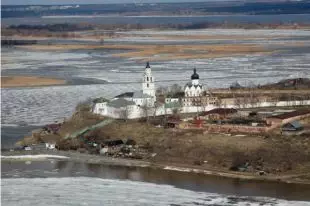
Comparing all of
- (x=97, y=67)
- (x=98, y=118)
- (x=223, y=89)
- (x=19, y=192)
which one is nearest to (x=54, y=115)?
(x=98, y=118)

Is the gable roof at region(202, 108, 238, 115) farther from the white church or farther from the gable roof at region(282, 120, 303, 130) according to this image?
the gable roof at region(282, 120, 303, 130)

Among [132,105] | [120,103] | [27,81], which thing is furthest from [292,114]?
[27,81]

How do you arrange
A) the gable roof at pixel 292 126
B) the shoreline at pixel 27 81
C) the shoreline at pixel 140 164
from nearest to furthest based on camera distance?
the shoreline at pixel 140 164, the gable roof at pixel 292 126, the shoreline at pixel 27 81

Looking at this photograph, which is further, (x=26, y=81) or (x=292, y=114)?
(x=26, y=81)

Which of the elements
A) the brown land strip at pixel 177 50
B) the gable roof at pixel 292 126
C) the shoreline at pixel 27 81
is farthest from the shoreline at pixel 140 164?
the brown land strip at pixel 177 50

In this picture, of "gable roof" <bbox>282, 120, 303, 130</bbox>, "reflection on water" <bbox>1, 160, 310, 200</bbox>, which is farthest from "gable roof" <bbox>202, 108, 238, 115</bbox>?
"reflection on water" <bbox>1, 160, 310, 200</bbox>

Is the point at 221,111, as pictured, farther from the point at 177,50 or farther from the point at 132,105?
the point at 177,50

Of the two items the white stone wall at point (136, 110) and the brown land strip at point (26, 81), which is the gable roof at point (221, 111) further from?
the brown land strip at point (26, 81)
